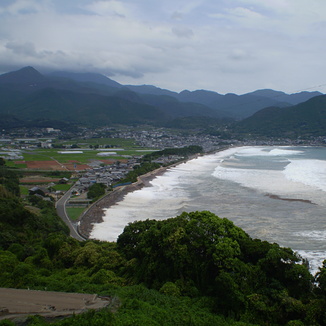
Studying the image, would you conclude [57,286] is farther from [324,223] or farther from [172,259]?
[324,223]

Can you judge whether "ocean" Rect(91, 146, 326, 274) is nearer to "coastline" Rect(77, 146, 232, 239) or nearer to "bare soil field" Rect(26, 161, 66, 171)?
"coastline" Rect(77, 146, 232, 239)

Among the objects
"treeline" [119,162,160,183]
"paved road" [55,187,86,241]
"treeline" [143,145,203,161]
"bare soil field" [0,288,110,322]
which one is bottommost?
"paved road" [55,187,86,241]

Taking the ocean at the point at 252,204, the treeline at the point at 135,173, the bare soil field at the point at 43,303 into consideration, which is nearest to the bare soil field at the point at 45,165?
the treeline at the point at 135,173

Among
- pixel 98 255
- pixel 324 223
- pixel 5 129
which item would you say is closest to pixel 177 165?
pixel 324 223

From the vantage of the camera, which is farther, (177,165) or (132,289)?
(177,165)

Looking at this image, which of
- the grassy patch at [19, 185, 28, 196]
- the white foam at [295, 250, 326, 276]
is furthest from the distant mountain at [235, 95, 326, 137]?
the white foam at [295, 250, 326, 276]

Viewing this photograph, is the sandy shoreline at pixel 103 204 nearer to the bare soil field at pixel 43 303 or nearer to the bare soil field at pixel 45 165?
the bare soil field at pixel 43 303
